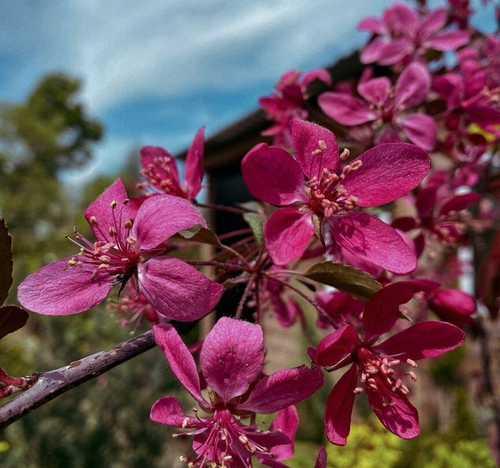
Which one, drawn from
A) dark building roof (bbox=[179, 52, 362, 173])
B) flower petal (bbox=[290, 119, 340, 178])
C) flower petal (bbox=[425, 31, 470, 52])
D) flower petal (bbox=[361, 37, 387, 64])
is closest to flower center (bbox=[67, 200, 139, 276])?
flower petal (bbox=[290, 119, 340, 178])

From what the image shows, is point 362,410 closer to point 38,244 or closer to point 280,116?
point 280,116

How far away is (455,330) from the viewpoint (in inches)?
26.1

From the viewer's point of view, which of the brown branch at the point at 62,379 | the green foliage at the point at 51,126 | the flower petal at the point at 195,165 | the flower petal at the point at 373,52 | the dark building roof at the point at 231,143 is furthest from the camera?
the green foliage at the point at 51,126

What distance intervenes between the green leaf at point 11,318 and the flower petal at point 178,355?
0.14 m

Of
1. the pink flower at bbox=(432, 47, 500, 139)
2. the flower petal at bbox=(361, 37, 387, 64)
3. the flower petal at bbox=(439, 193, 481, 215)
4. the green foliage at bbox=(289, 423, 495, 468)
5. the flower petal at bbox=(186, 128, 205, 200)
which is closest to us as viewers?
the flower petal at bbox=(186, 128, 205, 200)

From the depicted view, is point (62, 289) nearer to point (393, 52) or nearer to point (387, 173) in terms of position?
point (387, 173)

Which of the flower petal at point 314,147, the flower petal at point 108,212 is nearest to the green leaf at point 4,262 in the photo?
the flower petal at point 108,212

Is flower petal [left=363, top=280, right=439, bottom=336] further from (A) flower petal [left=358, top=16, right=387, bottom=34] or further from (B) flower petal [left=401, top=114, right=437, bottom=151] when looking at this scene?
(A) flower petal [left=358, top=16, right=387, bottom=34]

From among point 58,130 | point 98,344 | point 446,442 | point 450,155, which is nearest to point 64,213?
point 58,130

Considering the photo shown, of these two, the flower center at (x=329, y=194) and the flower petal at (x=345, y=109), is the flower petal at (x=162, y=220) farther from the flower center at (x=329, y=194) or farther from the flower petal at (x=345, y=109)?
the flower petal at (x=345, y=109)

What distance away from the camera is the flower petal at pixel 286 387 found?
599 mm

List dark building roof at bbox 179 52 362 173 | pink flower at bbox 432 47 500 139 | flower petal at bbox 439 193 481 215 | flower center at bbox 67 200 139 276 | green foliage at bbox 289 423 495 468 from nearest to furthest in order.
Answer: flower center at bbox 67 200 139 276
flower petal at bbox 439 193 481 215
pink flower at bbox 432 47 500 139
green foliage at bbox 289 423 495 468
dark building roof at bbox 179 52 362 173

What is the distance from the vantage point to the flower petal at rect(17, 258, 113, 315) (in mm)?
623

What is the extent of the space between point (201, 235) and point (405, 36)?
96 centimetres
